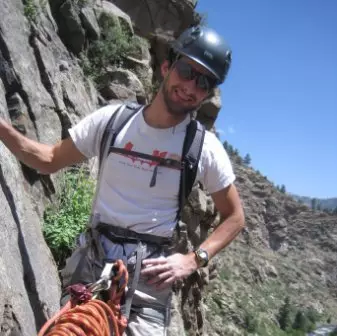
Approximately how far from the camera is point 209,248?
3.28 meters

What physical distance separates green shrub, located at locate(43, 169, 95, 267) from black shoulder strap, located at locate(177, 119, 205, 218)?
345 centimetres

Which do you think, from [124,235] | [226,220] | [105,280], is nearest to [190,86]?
[226,220]

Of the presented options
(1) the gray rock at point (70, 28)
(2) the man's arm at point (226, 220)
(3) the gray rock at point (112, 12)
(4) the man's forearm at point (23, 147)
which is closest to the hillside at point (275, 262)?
(3) the gray rock at point (112, 12)

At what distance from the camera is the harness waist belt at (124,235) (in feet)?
10.5

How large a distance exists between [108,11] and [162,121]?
1189 centimetres

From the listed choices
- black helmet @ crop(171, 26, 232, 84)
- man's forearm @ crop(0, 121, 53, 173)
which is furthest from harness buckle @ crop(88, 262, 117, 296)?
black helmet @ crop(171, 26, 232, 84)

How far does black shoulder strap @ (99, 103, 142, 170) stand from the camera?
3.28m

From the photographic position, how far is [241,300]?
90875 millimetres

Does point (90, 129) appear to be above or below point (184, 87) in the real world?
below

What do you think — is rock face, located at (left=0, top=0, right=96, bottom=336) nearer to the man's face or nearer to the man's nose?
the man's face

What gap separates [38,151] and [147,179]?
79 cm

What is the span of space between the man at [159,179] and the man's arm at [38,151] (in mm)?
101

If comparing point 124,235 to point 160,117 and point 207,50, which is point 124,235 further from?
point 207,50

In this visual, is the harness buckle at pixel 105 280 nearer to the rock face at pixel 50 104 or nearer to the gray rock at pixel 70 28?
the rock face at pixel 50 104
